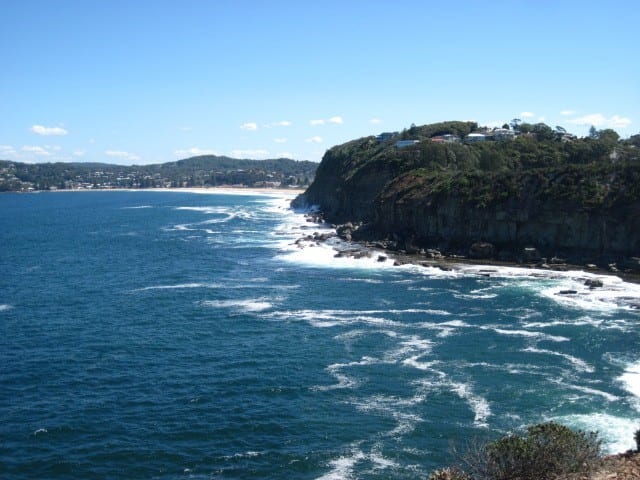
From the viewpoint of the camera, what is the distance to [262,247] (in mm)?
113250

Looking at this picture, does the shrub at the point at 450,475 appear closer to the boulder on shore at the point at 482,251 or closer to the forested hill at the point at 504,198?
the forested hill at the point at 504,198

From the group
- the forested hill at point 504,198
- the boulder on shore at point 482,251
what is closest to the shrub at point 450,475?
the forested hill at point 504,198

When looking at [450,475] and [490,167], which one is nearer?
[450,475]

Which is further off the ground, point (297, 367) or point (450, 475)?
point (450, 475)

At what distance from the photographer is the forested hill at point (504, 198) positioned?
88.7 meters

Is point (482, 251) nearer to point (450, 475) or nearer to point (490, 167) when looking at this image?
point (490, 167)

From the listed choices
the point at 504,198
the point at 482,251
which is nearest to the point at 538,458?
the point at 482,251

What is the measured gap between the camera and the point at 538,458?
26.4 metres

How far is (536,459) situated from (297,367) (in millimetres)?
25580

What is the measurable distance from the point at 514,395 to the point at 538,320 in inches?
788

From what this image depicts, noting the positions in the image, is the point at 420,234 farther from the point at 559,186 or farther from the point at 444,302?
the point at 444,302

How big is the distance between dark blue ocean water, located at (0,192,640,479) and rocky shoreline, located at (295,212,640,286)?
3.40 metres

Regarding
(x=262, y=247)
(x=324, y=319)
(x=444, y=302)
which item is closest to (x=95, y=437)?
(x=324, y=319)

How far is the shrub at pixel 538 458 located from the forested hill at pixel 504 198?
6517 cm
